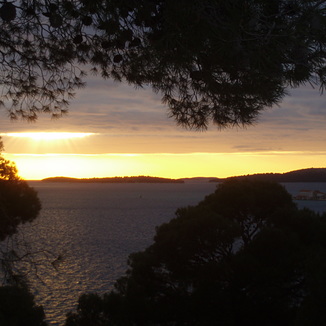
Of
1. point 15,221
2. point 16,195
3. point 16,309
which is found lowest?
point 16,309

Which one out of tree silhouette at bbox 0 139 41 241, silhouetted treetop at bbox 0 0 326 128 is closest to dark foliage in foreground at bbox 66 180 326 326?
tree silhouette at bbox 0 139 41 241

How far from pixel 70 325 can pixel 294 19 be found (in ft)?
31.8

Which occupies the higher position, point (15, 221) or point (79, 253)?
point (15, 221)

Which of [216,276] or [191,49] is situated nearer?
[191,49]

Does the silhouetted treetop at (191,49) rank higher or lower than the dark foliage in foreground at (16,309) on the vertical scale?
higher

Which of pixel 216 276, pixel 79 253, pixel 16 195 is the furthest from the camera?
pixel 79 253

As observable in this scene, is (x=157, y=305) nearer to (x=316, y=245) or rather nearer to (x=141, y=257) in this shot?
(x=141, y=257)

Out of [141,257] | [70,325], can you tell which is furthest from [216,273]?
[70,325]

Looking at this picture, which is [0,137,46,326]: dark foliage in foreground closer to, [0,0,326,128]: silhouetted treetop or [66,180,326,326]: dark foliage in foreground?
[66,180,326,326]: dark foliage in foreground

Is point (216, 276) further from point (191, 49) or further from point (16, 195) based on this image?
point (191, 49)

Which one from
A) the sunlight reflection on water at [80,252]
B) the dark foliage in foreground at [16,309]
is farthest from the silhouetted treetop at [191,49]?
the dark foliage in foreground at [16,309]

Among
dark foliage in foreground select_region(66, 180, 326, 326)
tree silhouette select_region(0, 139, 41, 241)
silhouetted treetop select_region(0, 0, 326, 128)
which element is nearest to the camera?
silhouetted treetop select_region(0, 0, 326, 128)

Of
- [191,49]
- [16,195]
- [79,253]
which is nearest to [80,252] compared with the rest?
[79,253]

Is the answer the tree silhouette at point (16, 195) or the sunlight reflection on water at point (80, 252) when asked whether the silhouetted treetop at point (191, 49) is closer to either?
the sunlight reflection on water at point (80, 252)
